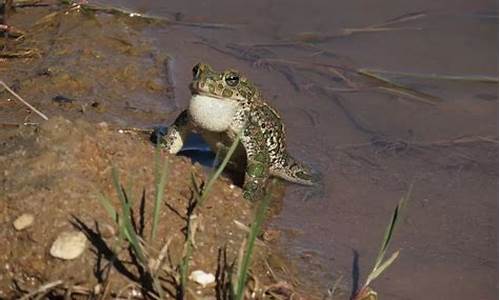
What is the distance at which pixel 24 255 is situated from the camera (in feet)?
13.3

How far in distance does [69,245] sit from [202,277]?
55 cm

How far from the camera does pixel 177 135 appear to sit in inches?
215

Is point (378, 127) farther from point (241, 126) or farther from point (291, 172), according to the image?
point (241, 126)

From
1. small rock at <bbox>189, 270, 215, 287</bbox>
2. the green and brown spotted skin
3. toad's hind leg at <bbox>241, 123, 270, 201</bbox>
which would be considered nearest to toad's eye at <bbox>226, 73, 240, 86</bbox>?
the green and brown spotted skin

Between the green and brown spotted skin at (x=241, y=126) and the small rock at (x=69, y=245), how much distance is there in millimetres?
1241

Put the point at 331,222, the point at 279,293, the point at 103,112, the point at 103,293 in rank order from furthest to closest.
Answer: the point at 103,112
the point at 331,222
the point at 279,293
the point at 103,293

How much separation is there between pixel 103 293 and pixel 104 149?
2.59 ft

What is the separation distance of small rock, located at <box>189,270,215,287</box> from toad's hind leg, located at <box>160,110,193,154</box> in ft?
4.77

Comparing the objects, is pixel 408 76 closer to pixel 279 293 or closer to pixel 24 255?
pixel 279 293

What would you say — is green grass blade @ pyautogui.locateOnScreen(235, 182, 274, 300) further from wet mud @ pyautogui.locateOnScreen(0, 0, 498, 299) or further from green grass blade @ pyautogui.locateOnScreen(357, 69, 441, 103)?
green grass blade @ pyautogui.locateOnScreen(357, 69, 441, 103)

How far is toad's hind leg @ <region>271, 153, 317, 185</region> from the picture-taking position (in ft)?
18.1

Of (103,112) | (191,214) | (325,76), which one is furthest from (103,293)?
(325,76)

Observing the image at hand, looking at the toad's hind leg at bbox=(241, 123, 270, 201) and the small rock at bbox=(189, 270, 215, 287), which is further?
the toad's hind leg at bbox=(241, 123, 270, 201)

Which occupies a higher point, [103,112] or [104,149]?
[104,149]
